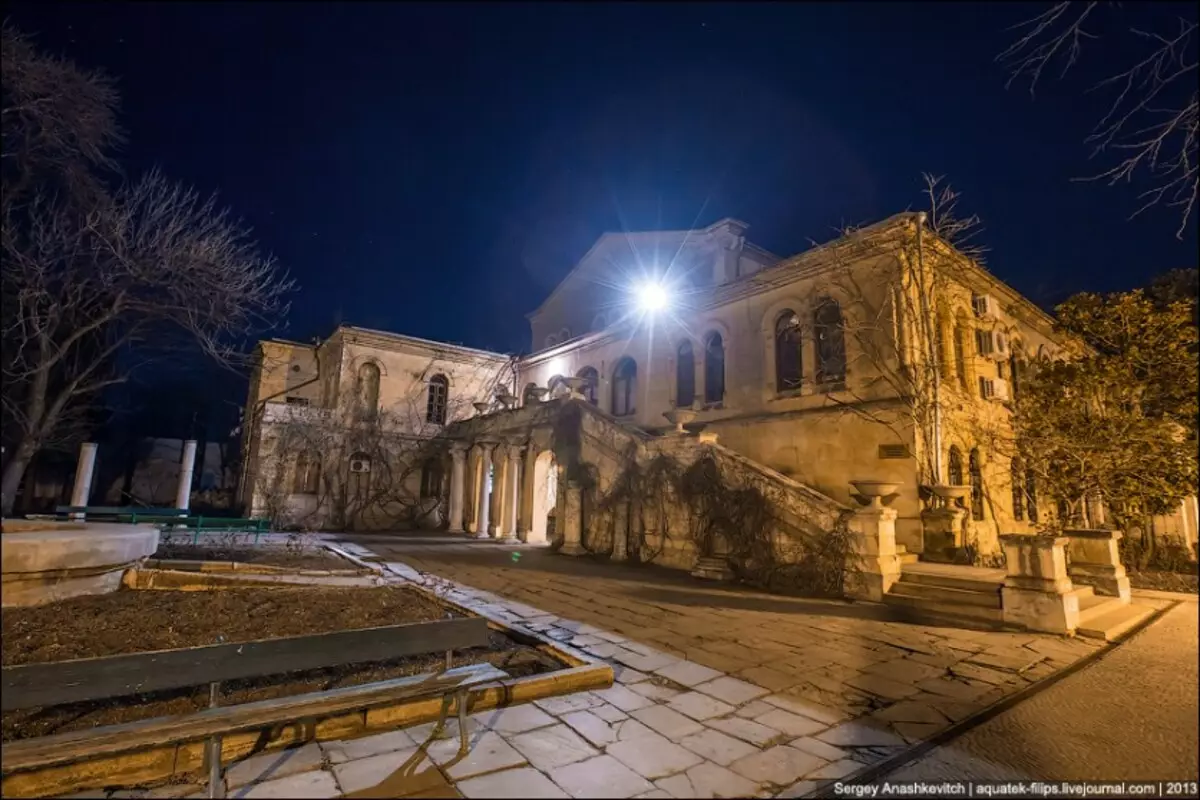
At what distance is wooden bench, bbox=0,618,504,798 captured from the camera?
276 cm

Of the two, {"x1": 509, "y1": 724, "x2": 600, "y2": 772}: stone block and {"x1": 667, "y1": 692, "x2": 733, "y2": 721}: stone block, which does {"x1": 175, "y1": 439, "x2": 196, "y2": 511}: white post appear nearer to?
{"x1": 509, "y1": 724, "x2": 600, "y2": 772}: stone block

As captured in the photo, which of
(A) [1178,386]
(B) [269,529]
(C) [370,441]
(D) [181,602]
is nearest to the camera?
(D) [181,602]

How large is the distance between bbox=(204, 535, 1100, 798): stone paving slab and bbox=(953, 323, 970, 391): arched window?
8966 mm

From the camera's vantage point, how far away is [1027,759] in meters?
3.63

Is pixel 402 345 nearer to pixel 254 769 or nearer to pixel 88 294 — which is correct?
pixel 88 294

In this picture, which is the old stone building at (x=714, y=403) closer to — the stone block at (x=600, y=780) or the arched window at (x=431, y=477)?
the arched window at (x=431, y=477)

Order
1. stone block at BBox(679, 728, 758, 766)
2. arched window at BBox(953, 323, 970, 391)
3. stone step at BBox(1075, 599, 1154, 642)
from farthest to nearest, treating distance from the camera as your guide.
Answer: arched window at BBox(953, 323, 970, 391) → stone step at BBox(1075, 599, 1154, 642) → stone block at BBox(679, 728, 758, 766)

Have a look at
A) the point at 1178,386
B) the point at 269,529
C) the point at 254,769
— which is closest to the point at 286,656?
the point at 254,769

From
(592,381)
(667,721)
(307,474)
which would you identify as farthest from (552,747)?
(307,474)

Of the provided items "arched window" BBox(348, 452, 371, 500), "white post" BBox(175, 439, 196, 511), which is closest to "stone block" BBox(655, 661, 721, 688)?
"arched window" BBox(348, 452, 371, 500)

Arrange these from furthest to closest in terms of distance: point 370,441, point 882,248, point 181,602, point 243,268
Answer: point 370,441
point 882,248
point 243,268
point 181,602

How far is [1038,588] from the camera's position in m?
7.33

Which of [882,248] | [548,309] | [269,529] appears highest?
[548,309]

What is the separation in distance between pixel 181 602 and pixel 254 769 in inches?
165
